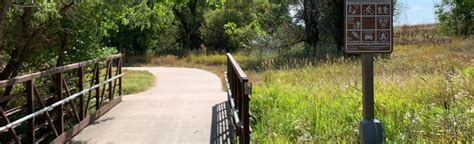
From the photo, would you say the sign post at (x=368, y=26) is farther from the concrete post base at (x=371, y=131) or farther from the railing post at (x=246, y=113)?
the railing post at (x=246, y=113)

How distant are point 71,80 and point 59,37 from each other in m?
0.78

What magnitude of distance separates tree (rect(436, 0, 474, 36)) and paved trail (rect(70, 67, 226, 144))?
3267 centimetres

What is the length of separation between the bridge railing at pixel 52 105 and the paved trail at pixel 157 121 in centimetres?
23

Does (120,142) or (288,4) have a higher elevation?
(288,4)

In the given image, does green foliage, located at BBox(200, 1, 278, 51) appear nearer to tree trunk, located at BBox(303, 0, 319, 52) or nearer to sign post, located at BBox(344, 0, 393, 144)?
tree trunk, located at BBox(303, 0, 319, 52)

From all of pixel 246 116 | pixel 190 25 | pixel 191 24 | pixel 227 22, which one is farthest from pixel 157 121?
pixel 190 25

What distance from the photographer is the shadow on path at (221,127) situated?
740 cm

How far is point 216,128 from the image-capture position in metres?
8.38

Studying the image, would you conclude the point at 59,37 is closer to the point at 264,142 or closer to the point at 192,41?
the point at 264,142

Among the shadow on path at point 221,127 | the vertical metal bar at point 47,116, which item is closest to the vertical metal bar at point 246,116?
the shadow on path at point 221,127

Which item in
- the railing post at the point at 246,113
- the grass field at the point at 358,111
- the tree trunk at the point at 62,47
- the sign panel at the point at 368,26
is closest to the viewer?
the sign panel at the point at 368,26

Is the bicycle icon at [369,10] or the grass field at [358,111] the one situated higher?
the bicycle icon at [369,10]

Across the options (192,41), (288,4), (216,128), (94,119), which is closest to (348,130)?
(216,128)

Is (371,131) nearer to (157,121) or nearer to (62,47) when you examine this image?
(157,121)
